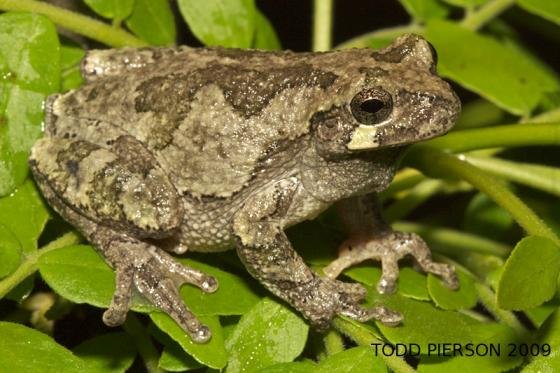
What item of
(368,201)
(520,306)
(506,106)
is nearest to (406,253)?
(368,201)

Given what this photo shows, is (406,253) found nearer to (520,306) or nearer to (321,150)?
(321,150)

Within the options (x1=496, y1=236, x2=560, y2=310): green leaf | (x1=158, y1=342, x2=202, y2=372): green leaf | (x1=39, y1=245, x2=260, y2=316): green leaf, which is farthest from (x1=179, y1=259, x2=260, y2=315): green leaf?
(x1=496, y1=236, x2=560, y2=310): green leaf

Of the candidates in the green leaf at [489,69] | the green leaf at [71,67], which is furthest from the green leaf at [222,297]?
the green leaf at [489,69]

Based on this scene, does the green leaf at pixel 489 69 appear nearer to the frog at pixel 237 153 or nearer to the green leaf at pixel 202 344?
the frog at pixel 237 153

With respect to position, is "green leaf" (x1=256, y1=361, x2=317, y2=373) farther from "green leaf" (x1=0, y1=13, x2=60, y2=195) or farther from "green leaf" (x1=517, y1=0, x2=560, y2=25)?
"green leaf" (x1=517, y1=0, x2=560, y2=25)

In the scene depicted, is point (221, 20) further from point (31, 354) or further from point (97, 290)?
point (31, 354)

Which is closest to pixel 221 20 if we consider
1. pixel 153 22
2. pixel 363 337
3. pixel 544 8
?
pixel 153 22
